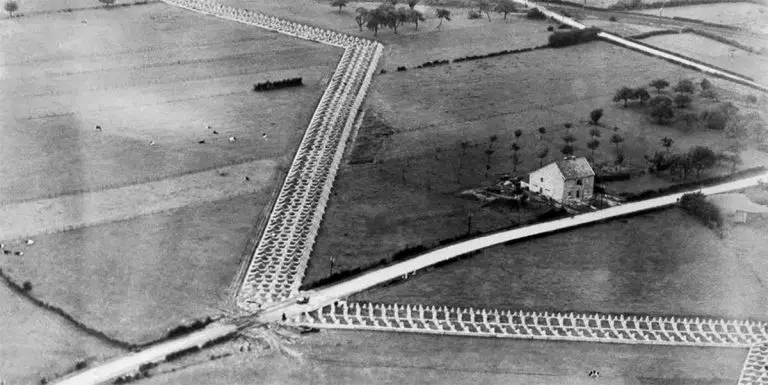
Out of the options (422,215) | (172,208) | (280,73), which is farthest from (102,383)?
(280,73)

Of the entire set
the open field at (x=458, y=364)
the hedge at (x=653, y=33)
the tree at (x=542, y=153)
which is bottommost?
the hedge at (x=653, y=33)

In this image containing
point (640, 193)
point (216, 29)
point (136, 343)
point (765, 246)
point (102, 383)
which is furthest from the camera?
point (216, 29)

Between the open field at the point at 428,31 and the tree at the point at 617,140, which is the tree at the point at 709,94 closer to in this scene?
the tree at the point at 617,140

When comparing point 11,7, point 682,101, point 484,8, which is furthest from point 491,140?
point 11,7

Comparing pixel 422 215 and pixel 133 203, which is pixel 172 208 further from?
pixel 422 215

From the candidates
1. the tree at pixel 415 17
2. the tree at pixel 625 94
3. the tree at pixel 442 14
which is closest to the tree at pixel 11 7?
the tree at pixel 415 17
